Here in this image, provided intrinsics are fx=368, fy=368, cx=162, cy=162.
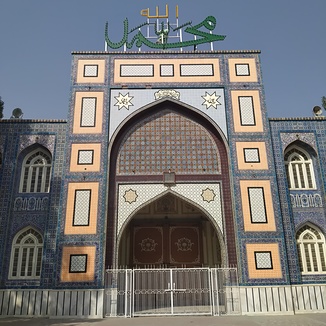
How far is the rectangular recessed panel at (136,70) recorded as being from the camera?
1545 cm

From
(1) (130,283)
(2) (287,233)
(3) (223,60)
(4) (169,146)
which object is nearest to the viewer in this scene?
(1) (130,283)

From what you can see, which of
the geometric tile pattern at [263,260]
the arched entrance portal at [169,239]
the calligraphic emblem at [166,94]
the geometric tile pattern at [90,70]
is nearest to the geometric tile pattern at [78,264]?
the arched entrance portal at [169,239]

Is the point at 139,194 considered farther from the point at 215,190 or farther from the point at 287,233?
the point at 287,233

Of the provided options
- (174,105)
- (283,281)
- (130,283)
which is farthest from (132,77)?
(283,281)

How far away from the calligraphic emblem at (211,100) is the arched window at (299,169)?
3.49 m

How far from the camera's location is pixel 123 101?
15.0 m

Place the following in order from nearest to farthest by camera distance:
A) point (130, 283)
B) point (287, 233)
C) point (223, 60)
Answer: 1. point (130, 283)
2. point (287, 233)
3. point (223, 60)

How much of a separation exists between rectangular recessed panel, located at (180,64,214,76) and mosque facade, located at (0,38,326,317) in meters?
0.04

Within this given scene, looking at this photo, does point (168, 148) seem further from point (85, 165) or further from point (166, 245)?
point (166, 245)

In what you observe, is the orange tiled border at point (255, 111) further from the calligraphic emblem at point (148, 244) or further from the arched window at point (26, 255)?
the arched window at point (26, 255)

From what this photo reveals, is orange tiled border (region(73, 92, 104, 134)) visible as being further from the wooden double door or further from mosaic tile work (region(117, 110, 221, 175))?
the wooden double door

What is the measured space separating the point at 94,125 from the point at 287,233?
8.38 m

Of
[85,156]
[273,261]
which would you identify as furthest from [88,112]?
[273,261]

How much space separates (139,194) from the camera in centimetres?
1384
